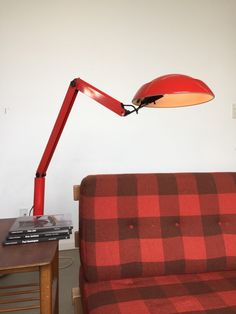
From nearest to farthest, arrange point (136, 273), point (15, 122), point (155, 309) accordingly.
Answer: point (155, 309) → point (136, 273) → point (15, 122)

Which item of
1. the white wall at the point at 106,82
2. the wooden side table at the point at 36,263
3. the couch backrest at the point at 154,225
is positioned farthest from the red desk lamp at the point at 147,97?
the white wall at the point at 106,82

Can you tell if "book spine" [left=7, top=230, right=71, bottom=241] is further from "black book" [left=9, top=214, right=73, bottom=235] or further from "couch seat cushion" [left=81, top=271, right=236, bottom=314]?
"couch seat cushion" [left=81, top=271, right=236, bottom=314]

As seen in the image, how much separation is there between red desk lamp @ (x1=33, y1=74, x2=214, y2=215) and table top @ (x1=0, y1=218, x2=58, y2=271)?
0.33 meters

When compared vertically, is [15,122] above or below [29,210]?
above

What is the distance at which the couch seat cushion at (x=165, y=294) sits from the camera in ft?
2.62

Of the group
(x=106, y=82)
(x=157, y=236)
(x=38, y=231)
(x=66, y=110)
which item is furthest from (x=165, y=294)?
(x=106, y=82)

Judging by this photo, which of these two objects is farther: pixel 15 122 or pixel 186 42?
pixel 186 42

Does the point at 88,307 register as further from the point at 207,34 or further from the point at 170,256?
the point at 207,34

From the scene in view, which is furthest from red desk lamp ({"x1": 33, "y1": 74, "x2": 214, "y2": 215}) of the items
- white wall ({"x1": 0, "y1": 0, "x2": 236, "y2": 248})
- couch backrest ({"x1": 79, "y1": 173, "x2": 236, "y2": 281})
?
white wall ({"x1": 0, "y1": 0, "x2": 236, "y2": 248})

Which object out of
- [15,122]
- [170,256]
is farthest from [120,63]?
[170,256]

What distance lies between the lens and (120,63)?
6.64ft

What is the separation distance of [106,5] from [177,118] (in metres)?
1.07

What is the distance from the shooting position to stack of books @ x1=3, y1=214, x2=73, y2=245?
3.06 ft

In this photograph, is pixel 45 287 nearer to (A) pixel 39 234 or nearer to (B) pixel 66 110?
(A) pixel 39 234
